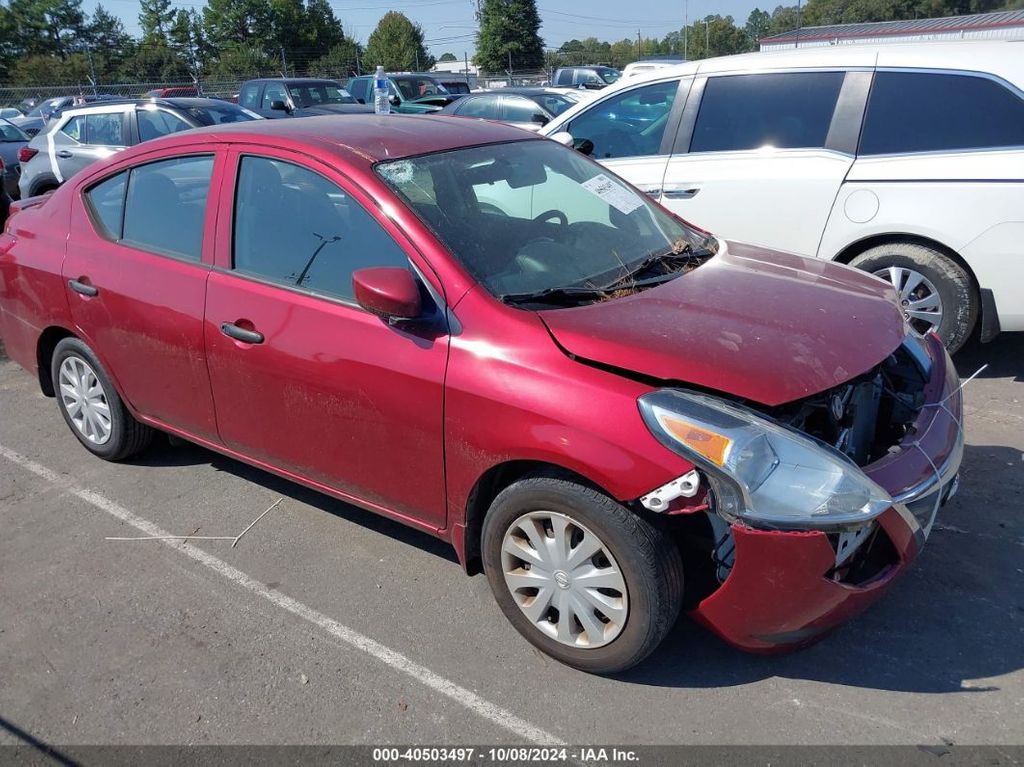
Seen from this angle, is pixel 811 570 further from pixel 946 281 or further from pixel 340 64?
pixel 340 64

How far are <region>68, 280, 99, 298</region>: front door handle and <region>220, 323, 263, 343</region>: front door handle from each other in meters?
0.98

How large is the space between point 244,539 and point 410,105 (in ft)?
51.9

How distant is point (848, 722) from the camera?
8.32 ft

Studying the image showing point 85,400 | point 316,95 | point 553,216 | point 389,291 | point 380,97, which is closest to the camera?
point 389,291

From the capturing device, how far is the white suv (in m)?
4.77

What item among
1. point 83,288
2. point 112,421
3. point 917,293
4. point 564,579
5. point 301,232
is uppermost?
point 301,232

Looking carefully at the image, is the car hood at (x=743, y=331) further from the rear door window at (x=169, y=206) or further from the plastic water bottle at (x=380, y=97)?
the plastic water bottle at (x=380, y=97)

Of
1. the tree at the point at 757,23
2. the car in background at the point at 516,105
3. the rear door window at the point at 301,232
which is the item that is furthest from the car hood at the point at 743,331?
the tree at the point at 757,23

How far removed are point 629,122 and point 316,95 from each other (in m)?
12.4

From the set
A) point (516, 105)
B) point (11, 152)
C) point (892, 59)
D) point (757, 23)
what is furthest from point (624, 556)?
point (757, 23)

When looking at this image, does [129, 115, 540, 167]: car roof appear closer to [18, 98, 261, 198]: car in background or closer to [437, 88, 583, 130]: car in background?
[18, 98, 261, 198]: car in background

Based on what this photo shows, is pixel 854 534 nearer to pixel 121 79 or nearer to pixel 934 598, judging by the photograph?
pixel 934 598

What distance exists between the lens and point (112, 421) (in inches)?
167

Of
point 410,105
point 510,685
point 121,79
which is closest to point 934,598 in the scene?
point 510,685
